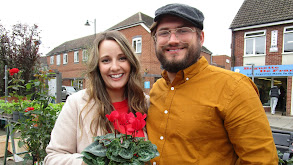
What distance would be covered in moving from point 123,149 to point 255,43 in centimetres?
1433

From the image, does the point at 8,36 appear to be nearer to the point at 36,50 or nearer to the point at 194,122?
the point at 36,50

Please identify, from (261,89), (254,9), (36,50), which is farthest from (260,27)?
(36,50)

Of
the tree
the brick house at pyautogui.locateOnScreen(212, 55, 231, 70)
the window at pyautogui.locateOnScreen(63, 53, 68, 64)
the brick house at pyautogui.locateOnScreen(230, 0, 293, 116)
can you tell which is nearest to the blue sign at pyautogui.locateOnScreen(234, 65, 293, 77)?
the brick house at pyautogui.locateOnScreen(230, 0, 293, 116)

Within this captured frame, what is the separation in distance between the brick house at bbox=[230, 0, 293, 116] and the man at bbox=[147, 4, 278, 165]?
10.9 metres

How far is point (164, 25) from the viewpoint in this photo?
65.8 inches

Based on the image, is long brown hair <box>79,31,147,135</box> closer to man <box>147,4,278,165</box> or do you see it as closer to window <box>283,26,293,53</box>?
man <box>147,4,278,165</box>

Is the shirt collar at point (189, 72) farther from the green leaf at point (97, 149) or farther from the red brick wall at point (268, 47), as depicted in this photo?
the red brick wall at point (268, 47)

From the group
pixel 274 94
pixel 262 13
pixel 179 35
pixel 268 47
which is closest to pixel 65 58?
pixel 262 13

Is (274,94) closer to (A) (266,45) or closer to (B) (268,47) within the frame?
(B) (268,47)

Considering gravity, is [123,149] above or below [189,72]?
below

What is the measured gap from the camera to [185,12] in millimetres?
1569

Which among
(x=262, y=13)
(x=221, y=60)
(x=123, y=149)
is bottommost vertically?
(x=123, y=149)

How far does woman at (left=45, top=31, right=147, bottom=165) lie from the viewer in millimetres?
1523

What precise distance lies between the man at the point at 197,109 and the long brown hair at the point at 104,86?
199 mm
